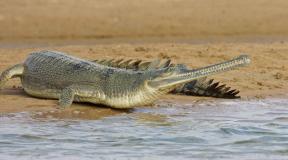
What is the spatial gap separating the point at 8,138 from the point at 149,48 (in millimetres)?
5990

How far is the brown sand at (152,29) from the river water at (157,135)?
3.01 metres

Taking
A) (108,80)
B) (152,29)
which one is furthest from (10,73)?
(152,29)

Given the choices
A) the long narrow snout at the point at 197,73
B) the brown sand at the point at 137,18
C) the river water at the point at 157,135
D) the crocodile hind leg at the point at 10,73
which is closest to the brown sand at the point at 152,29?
the brown sand at the point at 137,18

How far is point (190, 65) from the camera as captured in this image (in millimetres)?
11695

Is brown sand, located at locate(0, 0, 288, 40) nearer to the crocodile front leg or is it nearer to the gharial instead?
the gharial

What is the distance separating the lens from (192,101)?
374 inches

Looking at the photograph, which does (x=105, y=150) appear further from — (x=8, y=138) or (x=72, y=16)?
(x=72, y=16)

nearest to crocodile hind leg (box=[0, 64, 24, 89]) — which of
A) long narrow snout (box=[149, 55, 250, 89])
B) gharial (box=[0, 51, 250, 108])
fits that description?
gharial (box=[0, 51, 250, 108])

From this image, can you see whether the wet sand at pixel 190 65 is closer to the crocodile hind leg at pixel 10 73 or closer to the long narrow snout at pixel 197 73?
the crocodile hind leg at pixel 10 73

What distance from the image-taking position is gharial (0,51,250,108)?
26.8ft

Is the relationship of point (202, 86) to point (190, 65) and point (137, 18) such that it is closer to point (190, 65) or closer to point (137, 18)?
point (190, 65)

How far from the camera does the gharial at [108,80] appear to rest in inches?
322

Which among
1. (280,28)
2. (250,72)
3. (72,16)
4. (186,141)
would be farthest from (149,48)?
(186,141)

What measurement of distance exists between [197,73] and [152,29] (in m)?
Result: 8.25
